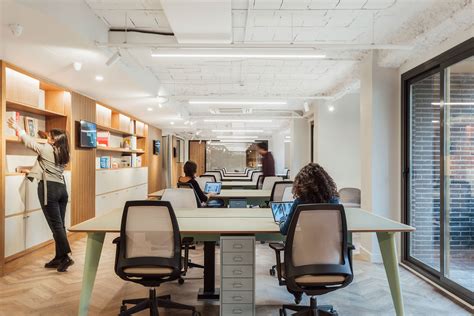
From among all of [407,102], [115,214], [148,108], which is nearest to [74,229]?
[115,214]

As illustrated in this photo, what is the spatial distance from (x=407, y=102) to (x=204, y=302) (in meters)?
3.38

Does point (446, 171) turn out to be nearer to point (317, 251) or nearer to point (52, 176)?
point (317, 251)

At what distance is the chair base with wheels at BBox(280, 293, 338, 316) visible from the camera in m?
2.52

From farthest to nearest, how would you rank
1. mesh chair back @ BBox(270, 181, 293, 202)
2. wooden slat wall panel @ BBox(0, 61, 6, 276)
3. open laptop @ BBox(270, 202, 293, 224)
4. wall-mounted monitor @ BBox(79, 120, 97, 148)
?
→ wall-mounted monitor @ BBox(79, 120, 97, 148)
mesh chair back @ BBox(270, 181, 293, 202)
wooden slat wall panel @ BBox(0, 61, 6, 276)
open laptop @ BBox(270, 202, 293, 224)

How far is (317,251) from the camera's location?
2.31 metres

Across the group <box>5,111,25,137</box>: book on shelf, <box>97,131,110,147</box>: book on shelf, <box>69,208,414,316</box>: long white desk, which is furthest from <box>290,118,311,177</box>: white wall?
<box>5,111,25,137</box>: book on shelf

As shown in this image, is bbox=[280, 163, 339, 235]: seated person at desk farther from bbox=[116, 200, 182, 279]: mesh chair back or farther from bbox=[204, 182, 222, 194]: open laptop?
bbox=[204, 182, 222, 194]: open laptop

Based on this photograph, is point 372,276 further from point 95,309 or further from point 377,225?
point 95,309

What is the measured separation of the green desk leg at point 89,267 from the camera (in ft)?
8.64

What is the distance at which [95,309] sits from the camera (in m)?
2.98

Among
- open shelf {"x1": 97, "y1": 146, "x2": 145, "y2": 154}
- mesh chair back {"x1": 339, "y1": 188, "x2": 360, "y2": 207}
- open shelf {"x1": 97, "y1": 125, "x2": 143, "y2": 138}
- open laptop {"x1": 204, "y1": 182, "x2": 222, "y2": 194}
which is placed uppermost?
open shelf {"x1": 97, "y1": 125, "x2": 143, "y2": 138}

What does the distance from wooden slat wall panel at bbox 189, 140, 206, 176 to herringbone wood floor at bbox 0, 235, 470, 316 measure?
52.3ft

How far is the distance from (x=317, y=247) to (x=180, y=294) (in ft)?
5.34

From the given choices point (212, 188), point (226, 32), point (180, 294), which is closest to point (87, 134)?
point (212, 188)
